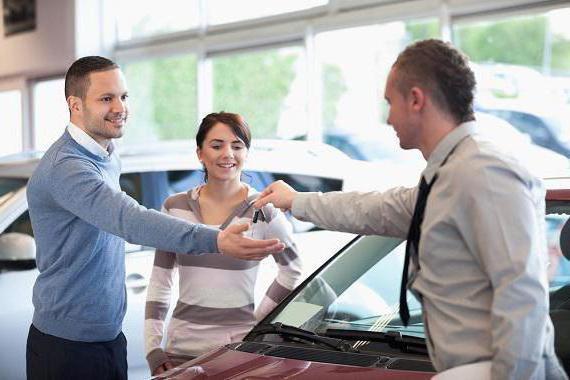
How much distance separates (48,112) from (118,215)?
1041cm

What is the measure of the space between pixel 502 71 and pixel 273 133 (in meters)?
2.72

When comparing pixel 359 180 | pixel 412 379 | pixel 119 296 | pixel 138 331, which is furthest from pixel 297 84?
pixel 412 379

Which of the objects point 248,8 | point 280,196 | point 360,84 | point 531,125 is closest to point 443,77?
point 280,196

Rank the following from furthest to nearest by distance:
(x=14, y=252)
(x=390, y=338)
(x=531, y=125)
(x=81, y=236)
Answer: (x=531, y=125) → (x=14, y=252) → (x=81, y=236) → (x=390, y=338)

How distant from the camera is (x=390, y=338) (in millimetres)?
2939

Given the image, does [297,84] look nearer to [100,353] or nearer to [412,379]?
[100,353]

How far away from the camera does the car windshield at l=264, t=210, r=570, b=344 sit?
10.1 feet

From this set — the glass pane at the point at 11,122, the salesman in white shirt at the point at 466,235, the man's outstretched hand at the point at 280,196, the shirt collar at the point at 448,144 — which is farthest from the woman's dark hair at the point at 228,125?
the glass pane at the point at 11,122

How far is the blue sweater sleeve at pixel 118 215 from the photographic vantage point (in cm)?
306

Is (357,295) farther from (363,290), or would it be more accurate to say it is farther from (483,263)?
(483,263)

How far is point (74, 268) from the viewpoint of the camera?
321cm

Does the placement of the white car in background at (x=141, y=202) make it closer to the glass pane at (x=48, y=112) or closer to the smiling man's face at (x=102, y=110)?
the smiling man's face at (x=102, y=110)

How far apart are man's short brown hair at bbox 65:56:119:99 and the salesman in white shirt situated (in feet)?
4.32

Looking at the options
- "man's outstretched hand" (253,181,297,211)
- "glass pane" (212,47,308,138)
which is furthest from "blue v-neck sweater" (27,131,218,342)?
"glass pane" (212,47,308,138)
